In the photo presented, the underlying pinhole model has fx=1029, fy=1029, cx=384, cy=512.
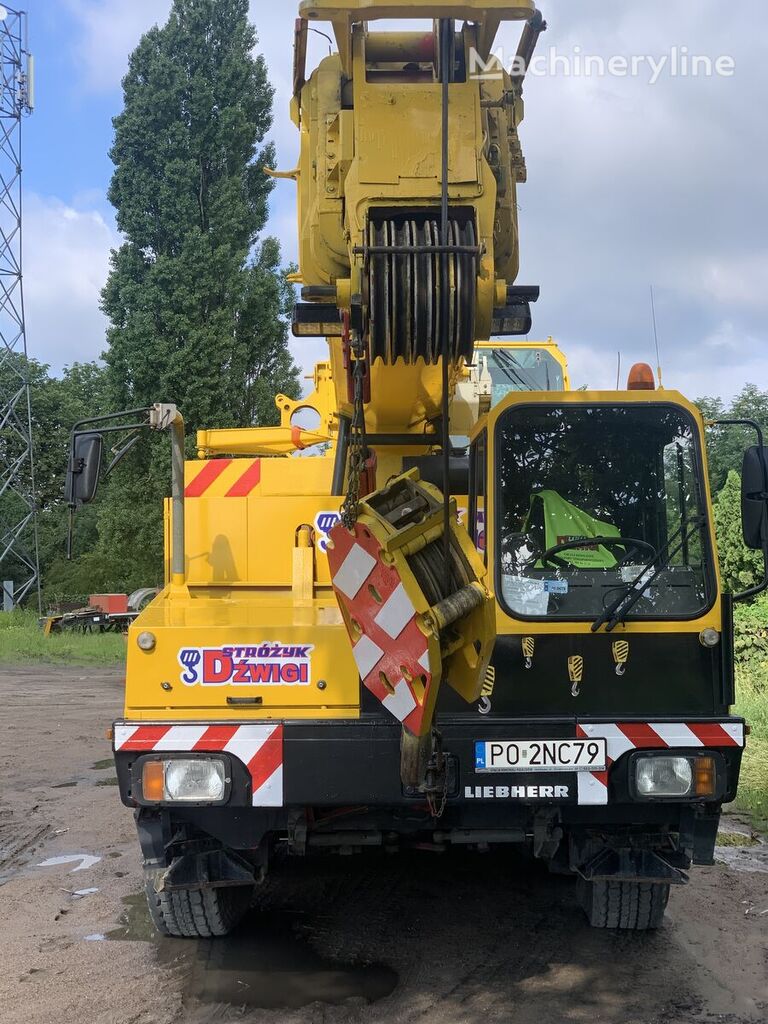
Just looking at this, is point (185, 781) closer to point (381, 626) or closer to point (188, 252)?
point (381, 626)

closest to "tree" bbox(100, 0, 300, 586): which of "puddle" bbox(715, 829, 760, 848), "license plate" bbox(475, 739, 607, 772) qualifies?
"puddle" bbox(715, 829, 760, 848)

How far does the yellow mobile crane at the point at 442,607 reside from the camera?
10.9 ft

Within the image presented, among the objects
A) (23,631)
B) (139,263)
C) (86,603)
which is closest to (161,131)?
(139,263)

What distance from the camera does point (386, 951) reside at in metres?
4.42

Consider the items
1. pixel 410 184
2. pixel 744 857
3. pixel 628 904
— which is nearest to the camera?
pixel 410 184

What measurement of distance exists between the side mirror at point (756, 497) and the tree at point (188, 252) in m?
16.4

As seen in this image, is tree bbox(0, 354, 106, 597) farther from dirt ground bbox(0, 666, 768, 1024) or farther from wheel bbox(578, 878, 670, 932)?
wheel bbox(578, 878, 670, 932)

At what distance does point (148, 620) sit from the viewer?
4023 millimetres

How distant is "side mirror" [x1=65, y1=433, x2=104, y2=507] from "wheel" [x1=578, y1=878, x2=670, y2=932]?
9.33 feet

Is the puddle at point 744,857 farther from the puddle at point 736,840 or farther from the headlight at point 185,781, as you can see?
the headlight at point 185,781

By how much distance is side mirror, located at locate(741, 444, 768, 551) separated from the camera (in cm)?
390

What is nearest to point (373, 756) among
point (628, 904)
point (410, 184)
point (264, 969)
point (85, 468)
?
point (264, 969)

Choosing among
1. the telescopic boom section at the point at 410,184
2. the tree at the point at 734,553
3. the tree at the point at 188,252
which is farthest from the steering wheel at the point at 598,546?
the tree at the point at 188,252

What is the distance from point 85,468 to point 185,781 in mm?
1513
